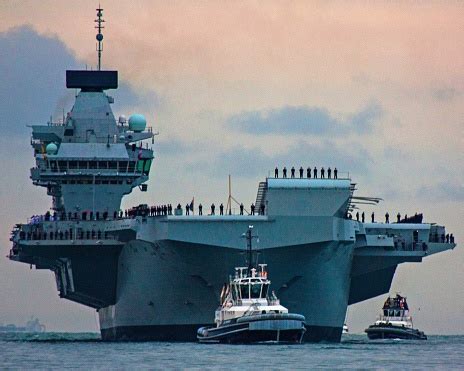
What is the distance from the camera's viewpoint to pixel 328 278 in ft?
272

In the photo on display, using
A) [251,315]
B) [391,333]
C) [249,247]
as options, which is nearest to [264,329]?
[251,315]

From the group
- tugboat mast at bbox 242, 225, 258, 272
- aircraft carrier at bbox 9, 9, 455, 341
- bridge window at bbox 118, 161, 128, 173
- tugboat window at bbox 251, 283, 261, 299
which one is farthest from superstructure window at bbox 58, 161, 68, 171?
tugboat window at bbox 251, 283, 261, 299

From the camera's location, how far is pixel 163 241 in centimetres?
7856

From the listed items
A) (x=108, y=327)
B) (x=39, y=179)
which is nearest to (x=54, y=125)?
(x=39, y=179)

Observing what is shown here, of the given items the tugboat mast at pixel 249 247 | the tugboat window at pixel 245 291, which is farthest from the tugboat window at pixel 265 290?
the tugboat mast at pixel 249 247

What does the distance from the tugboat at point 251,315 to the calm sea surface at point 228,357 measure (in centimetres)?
73

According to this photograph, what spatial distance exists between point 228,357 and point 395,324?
1586 inches

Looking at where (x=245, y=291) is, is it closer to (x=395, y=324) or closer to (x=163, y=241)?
(x=163, y=241)

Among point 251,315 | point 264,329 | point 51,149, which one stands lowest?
point 264,329

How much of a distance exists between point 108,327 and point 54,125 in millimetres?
12086

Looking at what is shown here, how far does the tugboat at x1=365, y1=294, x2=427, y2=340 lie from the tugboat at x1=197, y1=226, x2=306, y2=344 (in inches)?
1019

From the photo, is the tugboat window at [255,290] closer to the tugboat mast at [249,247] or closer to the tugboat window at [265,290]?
the tugboat window at [265,290]

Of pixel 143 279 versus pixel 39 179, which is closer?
pixel 143 279

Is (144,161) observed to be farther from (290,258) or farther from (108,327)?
(290,258)
